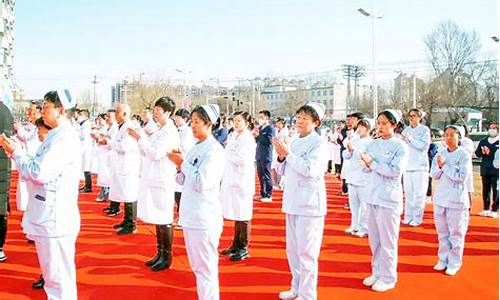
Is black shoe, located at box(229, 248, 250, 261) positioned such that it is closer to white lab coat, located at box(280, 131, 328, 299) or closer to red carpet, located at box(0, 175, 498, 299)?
red carpet, located at box(0, 175, 498, 299)

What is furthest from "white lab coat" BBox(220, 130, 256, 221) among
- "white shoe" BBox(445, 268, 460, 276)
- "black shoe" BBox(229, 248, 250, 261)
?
"white shoe" BBox(445, 268, 460, 276)

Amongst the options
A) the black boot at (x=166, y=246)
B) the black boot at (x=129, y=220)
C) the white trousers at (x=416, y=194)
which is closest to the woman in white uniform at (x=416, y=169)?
the white trousers at (x=416, y=194)

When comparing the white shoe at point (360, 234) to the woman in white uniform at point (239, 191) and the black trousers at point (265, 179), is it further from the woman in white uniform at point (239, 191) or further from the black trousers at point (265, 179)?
the black trousers at point (265, 179)

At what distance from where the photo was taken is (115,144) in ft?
20.8

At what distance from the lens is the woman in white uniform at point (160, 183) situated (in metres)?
4.90

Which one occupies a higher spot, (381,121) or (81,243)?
(381,121)

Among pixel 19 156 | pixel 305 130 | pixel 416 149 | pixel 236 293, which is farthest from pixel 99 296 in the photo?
pixel 416 149

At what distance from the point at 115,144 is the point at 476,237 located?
5200mm

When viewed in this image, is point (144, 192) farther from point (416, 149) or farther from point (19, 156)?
point (416, 149)

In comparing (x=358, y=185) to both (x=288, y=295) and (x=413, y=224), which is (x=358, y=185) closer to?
(x=413, y=224)

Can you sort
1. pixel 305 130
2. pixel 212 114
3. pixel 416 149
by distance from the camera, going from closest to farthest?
pixel 212 114
pixel 305 130
pixel 416 149

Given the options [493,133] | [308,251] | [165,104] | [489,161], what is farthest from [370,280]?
[493,133]

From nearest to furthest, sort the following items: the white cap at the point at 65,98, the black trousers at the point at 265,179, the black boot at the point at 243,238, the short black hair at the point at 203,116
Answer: the white cap at the point at 65,98 → the short black hair at the point at 203,116 → the black boot at the point at 243,238 → the black trousers at the point at 265,179

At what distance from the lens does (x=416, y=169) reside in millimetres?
7207
